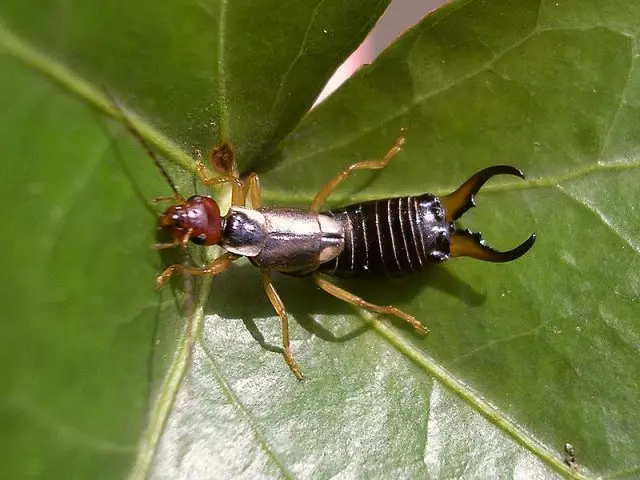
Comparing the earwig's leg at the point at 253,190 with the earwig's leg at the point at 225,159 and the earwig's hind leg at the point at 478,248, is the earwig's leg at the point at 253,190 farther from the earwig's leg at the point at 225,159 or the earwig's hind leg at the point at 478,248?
the earwig's hind leg at the point at 478,248

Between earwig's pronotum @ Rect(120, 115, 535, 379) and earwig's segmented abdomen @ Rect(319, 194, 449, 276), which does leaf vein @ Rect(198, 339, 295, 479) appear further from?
earwig's segmented abdomen @ Rect(319, 194, 449, 276)

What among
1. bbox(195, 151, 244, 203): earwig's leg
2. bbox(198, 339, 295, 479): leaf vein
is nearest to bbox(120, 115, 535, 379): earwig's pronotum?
bbox(195, 151, 244, 203): earwig's leg

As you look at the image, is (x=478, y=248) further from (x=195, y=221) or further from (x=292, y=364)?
(x=195, y=221)

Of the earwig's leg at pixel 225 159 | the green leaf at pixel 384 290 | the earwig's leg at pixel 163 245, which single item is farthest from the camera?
the earwig's leg at pixel 225 159

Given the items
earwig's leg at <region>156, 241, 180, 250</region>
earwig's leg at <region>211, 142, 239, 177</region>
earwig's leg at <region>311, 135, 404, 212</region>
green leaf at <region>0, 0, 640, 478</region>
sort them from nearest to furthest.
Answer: green leaf at <region>0, 0, 640, 478</region>, earwig's leg at <region>156, 241, 180, 250</region>, earwig's leg at <region>211, 142, 239, 177</region>, earwig's leg at <region>311, 135, 404, 212</region>

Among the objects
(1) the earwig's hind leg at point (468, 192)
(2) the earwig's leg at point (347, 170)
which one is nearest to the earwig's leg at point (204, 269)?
(2) the earwig's leg at point (347, 170)

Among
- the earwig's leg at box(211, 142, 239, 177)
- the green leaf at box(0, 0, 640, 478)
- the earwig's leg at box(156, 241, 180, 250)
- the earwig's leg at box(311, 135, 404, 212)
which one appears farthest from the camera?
the earwig's leg at box(311, 135, 404, 212)

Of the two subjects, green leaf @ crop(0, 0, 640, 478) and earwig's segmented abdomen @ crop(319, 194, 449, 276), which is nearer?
green leaf @ crop(0, 0, 640, 478)
